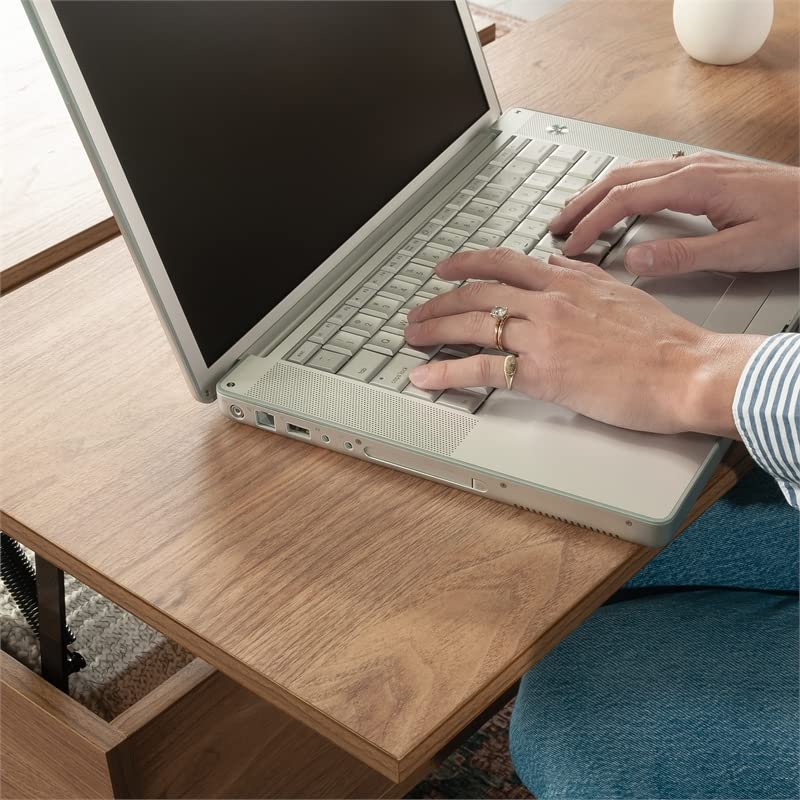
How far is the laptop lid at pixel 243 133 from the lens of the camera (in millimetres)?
641

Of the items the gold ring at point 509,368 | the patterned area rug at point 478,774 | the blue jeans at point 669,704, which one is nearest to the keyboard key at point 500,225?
the gold ring at point 509,368

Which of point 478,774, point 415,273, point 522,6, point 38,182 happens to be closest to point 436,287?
point 415,273

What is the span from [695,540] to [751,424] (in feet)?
0.88

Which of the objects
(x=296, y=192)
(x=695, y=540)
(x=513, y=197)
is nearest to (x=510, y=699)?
(x=695, y=540)

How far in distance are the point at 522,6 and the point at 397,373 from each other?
7.13 feet

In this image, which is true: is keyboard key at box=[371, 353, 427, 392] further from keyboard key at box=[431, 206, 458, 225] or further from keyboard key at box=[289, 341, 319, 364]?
keyboard key at box=[431, 206, 458, 225]

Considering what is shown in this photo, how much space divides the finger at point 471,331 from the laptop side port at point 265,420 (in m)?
0.12

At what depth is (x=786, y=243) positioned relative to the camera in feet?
2.67

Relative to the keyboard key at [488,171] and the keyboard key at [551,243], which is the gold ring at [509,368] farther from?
the keyboard key at [488,171]

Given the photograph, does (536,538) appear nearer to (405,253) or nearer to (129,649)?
(405,253)

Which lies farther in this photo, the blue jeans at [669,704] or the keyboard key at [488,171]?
the keyboard key at [488,171]

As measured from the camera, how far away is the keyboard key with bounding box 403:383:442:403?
2.26 ft

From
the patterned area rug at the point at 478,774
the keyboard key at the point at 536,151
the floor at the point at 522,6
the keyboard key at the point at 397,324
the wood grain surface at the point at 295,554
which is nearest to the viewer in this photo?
the wood grain surface at the point at 295,554

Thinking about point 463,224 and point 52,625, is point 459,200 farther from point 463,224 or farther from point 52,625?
point 52,625
